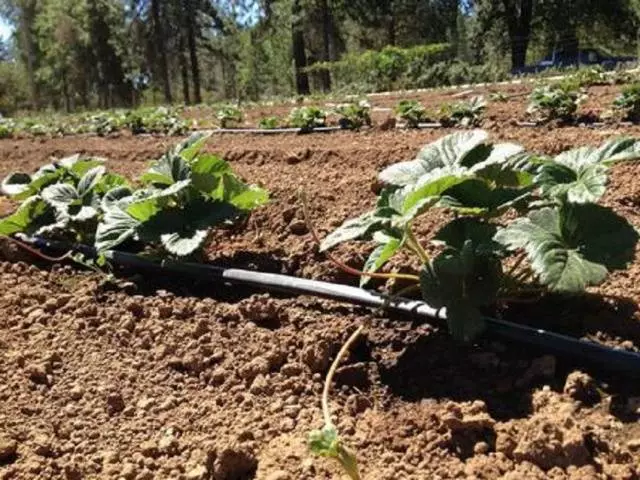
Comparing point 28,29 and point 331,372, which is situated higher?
point 28,29

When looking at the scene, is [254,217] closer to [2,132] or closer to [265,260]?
[265,260]

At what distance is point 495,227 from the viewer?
6.16 feet

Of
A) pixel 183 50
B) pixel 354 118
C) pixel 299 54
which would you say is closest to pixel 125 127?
pixel 354 118

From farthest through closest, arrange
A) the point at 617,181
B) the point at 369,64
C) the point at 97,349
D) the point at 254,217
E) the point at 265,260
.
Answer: the point at 369,64
the point at 254,217
the point at 617,181
the point at 265,260
the point at 97,349

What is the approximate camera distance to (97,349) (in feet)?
7.34

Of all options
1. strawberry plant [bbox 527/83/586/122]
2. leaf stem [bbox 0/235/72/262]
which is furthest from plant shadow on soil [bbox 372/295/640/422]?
strawberry plant [bbox 527/83/586/122]

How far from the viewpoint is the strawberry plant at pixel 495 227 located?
1.68m

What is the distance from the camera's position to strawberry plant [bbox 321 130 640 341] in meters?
1.68

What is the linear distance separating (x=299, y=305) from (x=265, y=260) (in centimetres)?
48

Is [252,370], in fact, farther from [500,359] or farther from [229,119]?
[229,119]

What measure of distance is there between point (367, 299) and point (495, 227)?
0.46m

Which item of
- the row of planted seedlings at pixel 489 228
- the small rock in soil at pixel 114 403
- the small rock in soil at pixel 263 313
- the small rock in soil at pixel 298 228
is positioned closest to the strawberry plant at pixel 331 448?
the row of planted seedlings at pixel 489 228

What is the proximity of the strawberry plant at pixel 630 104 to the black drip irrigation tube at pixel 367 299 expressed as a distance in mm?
3555

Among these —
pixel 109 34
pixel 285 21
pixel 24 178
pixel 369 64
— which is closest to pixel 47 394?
pixel 24 178
